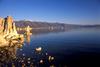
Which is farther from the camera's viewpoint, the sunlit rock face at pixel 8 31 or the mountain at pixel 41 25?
the mountain at pixel 41 25

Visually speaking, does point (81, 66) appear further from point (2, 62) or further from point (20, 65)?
point (2, 62)

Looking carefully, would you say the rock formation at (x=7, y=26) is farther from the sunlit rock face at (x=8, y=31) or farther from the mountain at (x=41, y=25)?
the mountain at (x=41, y=25)

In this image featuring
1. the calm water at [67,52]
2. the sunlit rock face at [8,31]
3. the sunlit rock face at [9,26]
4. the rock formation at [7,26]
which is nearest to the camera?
the calm water at [67,52]

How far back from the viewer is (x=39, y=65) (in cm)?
1870

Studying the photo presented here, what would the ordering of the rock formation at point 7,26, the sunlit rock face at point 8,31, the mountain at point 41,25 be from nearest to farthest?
the sunlit rock face at point 8,31 → the rock formation at point 7,26 → the mountain at point 41,25

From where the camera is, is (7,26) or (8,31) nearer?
(8,31)

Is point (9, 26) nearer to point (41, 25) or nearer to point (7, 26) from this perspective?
point (7, 26)

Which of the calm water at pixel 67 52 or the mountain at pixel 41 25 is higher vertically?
the mountain at pixel 41 25

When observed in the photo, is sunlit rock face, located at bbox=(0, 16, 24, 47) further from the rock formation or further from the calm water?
the calm water

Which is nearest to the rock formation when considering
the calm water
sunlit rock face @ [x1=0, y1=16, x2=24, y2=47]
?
sunlit rock face @ [x1=0, y1=16, x2=24, y2=47]

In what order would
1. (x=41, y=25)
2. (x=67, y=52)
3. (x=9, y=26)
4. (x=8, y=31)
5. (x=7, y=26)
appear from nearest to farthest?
(x=67, y=52)
(x=8, y=31)
(x=7, y=26)
(x=9, y=26)
(x=41, y=25)

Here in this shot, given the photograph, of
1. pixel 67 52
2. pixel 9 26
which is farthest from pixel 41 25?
pixel 67 52

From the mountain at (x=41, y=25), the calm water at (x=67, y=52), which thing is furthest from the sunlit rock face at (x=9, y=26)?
the calm water at (x=67, y=52)

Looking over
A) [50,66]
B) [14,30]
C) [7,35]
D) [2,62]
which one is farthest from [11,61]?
[14,30]
